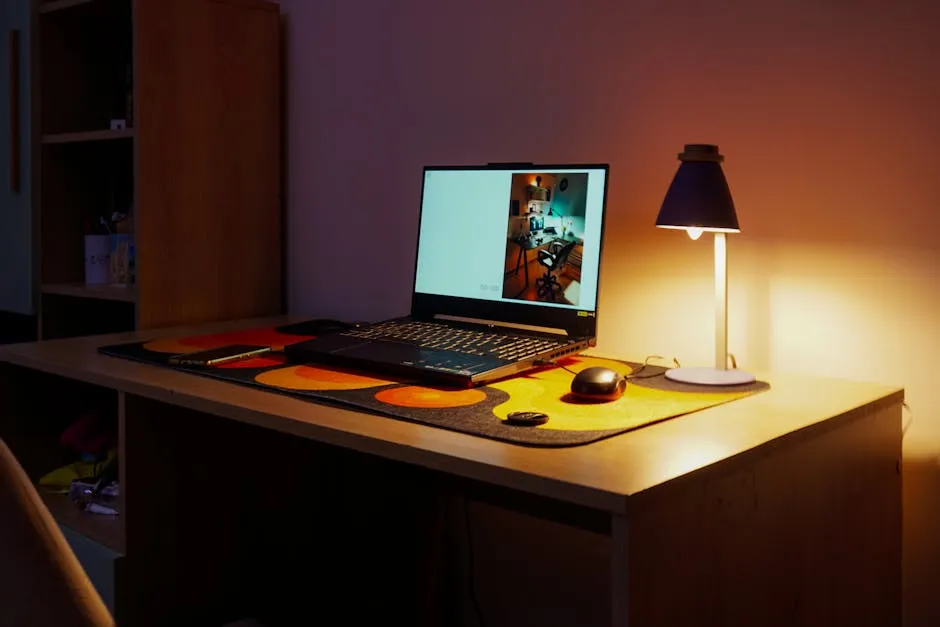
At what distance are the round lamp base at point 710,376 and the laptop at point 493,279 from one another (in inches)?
6.3

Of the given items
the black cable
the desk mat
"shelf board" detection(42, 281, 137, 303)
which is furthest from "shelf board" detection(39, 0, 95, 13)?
the black cable

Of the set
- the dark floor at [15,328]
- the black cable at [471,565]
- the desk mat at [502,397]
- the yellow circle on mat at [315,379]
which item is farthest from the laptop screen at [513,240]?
the dark floor at [15,328]

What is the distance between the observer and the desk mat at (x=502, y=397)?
1.11 metres

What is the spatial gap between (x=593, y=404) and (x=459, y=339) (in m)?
0.36

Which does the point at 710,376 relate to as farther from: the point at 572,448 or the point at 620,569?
the point at 620,569

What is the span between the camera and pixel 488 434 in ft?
3.55

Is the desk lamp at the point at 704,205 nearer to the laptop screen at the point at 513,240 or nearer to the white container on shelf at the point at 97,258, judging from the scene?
the laptop screen at the point at 513,240

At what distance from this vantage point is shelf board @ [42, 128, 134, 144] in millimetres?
1970

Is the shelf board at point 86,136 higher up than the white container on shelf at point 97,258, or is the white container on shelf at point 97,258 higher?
the shelf board at point 86,136

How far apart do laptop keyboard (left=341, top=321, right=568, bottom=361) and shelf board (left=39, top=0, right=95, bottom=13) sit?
3.43 ft

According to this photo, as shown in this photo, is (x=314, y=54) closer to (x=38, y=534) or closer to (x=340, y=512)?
(x=340, y=512)

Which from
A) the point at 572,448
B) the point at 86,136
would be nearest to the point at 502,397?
the point at 572,448

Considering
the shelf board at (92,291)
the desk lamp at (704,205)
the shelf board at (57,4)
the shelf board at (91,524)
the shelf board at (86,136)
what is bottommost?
the shelf board at (91,524)

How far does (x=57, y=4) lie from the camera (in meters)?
2.14
